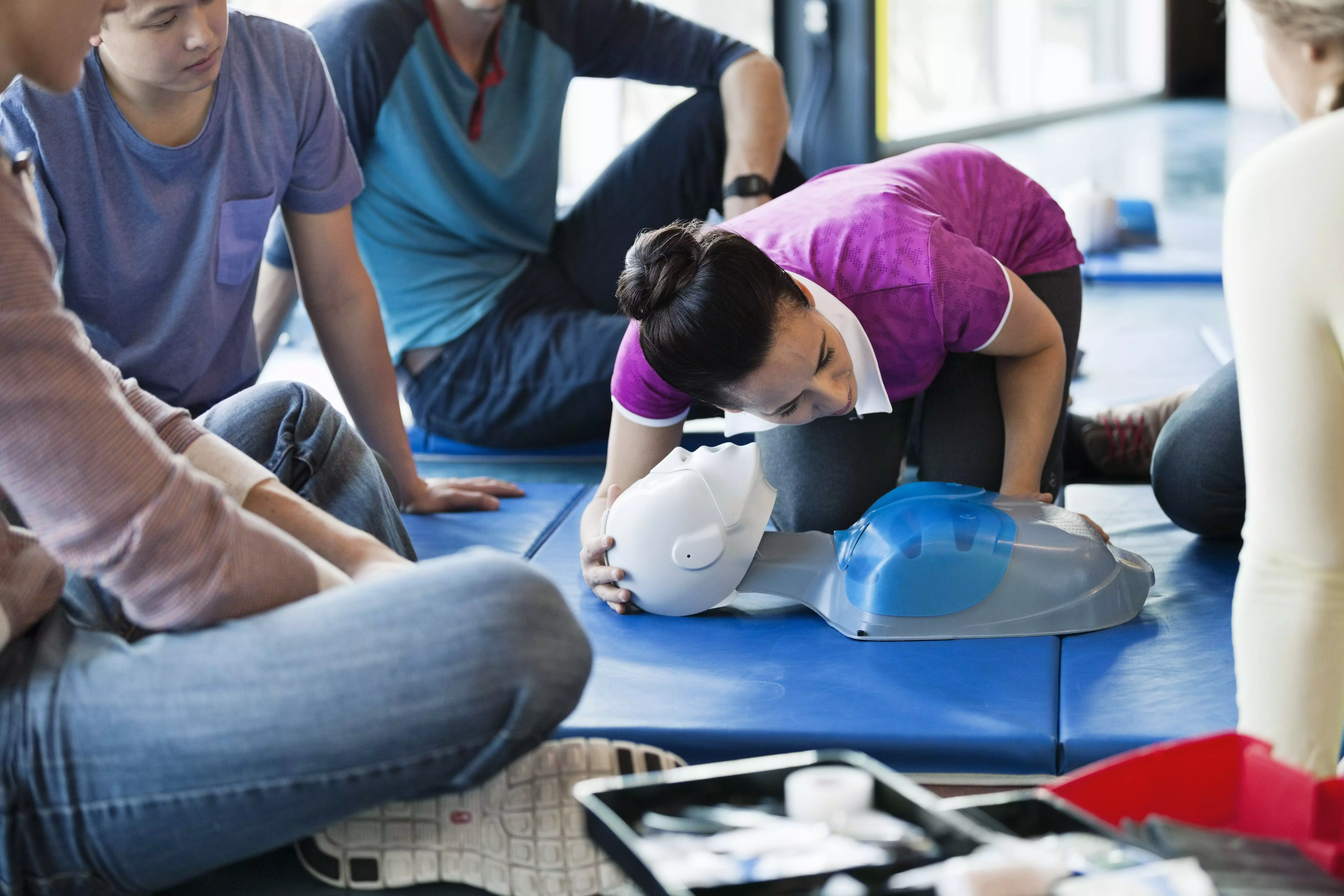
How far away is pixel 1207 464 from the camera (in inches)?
68.1

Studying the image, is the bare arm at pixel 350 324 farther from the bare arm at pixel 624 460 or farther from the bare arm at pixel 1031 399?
the bare arm at pixel 1031 399

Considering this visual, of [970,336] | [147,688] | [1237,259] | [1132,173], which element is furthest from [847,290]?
[1132,173]

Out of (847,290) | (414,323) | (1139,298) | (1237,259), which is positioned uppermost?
(1237,259)

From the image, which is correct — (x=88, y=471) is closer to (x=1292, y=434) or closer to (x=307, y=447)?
(x=307, y=447)

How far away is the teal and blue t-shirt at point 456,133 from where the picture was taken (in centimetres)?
230

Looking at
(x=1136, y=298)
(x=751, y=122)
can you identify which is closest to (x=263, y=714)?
(x=751, y=122)

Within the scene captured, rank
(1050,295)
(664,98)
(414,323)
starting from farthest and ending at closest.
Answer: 1. (664,98)
2. (414,323)
3. (1050,295)

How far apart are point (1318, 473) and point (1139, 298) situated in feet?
9.12

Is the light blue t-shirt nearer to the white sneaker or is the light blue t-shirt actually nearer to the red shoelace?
the white sneaker

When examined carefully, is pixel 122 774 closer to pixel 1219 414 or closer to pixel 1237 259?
pixel 1237 259

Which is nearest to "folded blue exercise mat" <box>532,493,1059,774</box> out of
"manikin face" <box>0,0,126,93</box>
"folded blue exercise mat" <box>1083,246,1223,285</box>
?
"manikin face" <box>0,0,126,93</box>

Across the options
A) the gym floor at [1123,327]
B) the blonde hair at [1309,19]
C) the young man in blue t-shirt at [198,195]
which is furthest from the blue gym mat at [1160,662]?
the young man in blue t-shirt at [198,195]

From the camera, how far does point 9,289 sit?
89 centimetres

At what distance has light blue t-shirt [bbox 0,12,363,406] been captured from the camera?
4.99ft
